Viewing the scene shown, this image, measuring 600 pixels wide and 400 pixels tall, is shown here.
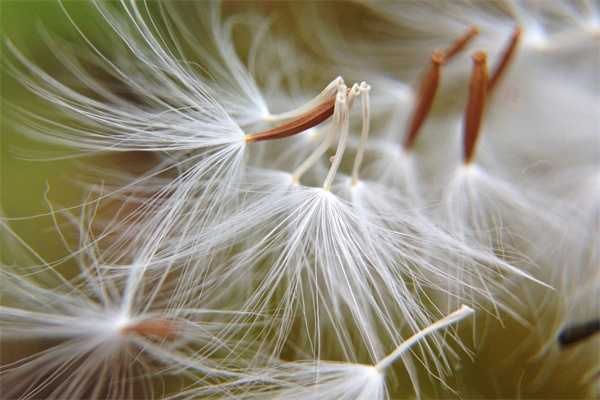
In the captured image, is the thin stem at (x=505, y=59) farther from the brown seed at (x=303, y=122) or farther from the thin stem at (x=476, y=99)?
the brown seed at (x=303, y=122)

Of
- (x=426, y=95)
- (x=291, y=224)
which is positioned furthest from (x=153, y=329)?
(x=426, y=95)

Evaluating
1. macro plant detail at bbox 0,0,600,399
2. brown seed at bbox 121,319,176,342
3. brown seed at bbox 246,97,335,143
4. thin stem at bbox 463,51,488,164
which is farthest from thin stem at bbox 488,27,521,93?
brown seed at bbox 121,319,176,342

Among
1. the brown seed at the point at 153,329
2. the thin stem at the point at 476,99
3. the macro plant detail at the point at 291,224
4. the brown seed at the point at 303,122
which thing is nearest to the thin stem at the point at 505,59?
the macro plant detail at the point at 291,224

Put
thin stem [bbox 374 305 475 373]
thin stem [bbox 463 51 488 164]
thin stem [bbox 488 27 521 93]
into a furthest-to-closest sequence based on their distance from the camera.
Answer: thin stem [bbox 488 27 521 93], thin stem [bbox 463 51 488 164], thin stem [bbox 374 305 475 373]

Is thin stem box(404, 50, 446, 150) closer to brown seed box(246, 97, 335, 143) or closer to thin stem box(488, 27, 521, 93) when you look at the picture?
thin stem box(488, 27, 521, 93)

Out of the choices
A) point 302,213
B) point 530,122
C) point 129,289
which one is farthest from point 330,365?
point 530,122

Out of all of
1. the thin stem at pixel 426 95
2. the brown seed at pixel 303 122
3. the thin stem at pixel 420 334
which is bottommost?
the thin stem at pixel 420 334

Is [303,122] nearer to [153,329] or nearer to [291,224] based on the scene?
[291,224]
